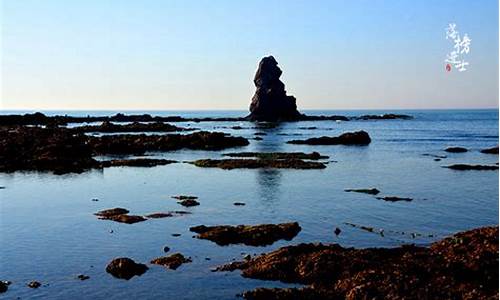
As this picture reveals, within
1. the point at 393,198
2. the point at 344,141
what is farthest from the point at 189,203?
the point at 344,141

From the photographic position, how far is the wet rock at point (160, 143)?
87.6 metres

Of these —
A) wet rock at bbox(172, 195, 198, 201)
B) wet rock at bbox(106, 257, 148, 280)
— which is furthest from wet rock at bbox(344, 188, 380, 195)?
wet rock at bbox(106, 257, 148, 280)

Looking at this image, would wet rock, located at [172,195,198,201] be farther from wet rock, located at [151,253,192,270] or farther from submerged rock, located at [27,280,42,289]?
submerged rock, located at [27,280,42,289]

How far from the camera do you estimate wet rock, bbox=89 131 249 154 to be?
87.6 m

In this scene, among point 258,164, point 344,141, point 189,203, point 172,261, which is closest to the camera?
point 172,261

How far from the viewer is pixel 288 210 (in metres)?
38.4

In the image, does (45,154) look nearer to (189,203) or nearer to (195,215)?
(189,203)

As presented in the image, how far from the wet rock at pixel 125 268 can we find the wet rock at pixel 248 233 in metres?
5.64

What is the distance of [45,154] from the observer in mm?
70062

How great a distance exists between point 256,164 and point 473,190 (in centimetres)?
2717

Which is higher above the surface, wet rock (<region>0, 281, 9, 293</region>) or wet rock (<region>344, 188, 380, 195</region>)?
wet rock (<region>344, 188, 380, 195</region>)

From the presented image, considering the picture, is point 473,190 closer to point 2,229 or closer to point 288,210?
point 288,210

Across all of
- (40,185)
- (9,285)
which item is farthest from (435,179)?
(9,285)

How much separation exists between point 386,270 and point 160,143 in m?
75.7
